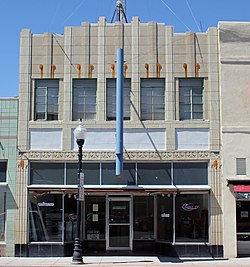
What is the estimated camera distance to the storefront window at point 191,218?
19531mm

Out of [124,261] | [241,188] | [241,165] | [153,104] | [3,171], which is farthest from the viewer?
[153,104]

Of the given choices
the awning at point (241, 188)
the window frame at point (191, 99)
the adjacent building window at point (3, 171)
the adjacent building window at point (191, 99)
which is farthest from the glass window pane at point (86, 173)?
the awning at point (241, 188)

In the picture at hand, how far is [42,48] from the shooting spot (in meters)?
20.4

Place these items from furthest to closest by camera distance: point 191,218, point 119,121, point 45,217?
point 45,217 → point 191,218 → point 119,121

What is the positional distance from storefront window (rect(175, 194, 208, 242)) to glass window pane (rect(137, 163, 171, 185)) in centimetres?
90

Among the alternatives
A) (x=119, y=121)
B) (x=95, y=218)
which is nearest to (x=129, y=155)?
(x=119, y=121)

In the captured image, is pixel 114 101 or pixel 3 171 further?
pixel 114 101

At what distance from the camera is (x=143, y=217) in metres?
20.8

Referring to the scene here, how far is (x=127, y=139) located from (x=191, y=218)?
3953 mm

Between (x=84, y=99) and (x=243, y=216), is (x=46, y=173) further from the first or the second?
(x=243, y=216)

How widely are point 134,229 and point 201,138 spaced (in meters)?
4.62

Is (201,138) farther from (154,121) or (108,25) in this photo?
(108,25)

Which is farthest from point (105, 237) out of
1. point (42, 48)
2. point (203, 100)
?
point (42, 48)

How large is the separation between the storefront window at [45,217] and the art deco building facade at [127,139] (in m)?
0.04
